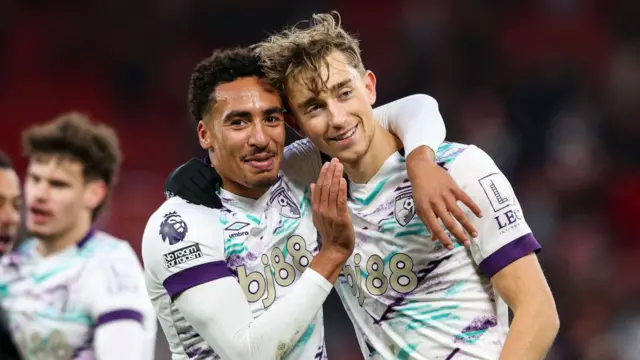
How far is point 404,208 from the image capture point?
349 cm

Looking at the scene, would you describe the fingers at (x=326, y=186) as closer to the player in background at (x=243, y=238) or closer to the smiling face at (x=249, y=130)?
the player in background at (x=243, y=238)

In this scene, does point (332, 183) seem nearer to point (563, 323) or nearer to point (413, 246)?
point (413, 246)

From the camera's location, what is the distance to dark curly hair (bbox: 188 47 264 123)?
3672 millimetres

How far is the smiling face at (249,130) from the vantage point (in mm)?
3578

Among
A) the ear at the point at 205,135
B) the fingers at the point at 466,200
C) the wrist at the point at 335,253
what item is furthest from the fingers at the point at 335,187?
the ear at the point at 205,135

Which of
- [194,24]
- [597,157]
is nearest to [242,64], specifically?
[597,157]

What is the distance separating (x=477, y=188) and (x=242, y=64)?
1.05 m

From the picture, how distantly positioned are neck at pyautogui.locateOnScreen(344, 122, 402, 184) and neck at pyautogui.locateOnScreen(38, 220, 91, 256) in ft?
6.27

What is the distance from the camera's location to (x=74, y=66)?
34.3 feet

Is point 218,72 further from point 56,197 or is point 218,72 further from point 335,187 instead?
point 56,197

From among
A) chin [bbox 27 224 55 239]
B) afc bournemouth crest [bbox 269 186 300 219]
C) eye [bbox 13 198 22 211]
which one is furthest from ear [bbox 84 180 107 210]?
afc bournemouth crest [bbox 269 186 300 219]

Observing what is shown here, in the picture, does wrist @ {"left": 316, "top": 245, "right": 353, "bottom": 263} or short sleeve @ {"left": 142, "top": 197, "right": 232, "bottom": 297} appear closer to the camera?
wrist @ {"left": 316, "top": 245, "right": 353, "bottom": 263}

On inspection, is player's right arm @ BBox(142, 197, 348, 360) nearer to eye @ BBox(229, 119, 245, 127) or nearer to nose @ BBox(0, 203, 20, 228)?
eye @ BBox(229, 119, 245, 127)

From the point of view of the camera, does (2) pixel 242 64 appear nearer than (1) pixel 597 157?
Yes
